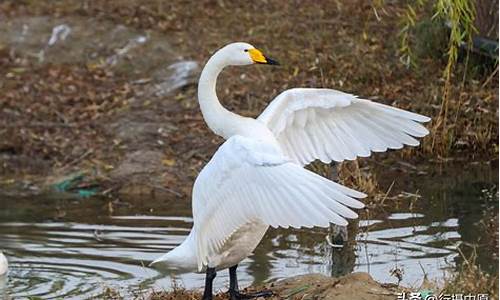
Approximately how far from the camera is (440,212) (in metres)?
10.9

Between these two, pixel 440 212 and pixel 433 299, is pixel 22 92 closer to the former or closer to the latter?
pixel 440 212

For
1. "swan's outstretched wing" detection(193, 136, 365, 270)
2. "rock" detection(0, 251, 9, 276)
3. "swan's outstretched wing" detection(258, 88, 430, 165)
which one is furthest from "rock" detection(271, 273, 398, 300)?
"rock" detection(0, 251, 9, 276)

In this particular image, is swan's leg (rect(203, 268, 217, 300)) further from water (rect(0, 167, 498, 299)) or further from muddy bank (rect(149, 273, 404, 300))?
water (rect(0, 167, 498, 299))

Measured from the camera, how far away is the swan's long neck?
23.2 ft

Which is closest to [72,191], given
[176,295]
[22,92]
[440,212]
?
[22,92]

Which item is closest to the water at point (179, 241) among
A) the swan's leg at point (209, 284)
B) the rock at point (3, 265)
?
the rock at point (3, 265)

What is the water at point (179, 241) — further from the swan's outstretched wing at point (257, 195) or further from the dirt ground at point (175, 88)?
the swan's outstretched wing at point (257, 195)

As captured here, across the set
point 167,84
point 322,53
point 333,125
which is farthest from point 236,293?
point 322,53

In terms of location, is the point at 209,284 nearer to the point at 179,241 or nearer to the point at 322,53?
the point at 179,241

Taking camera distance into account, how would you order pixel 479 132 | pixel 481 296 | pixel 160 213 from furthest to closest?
pixel 479 132
pixel 160 213
pixel 481 296

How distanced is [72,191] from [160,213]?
58.8 inches

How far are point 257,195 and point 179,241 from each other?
13.5 feet

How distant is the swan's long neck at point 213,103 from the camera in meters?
7.08

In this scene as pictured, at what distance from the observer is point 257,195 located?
6.33 metres
